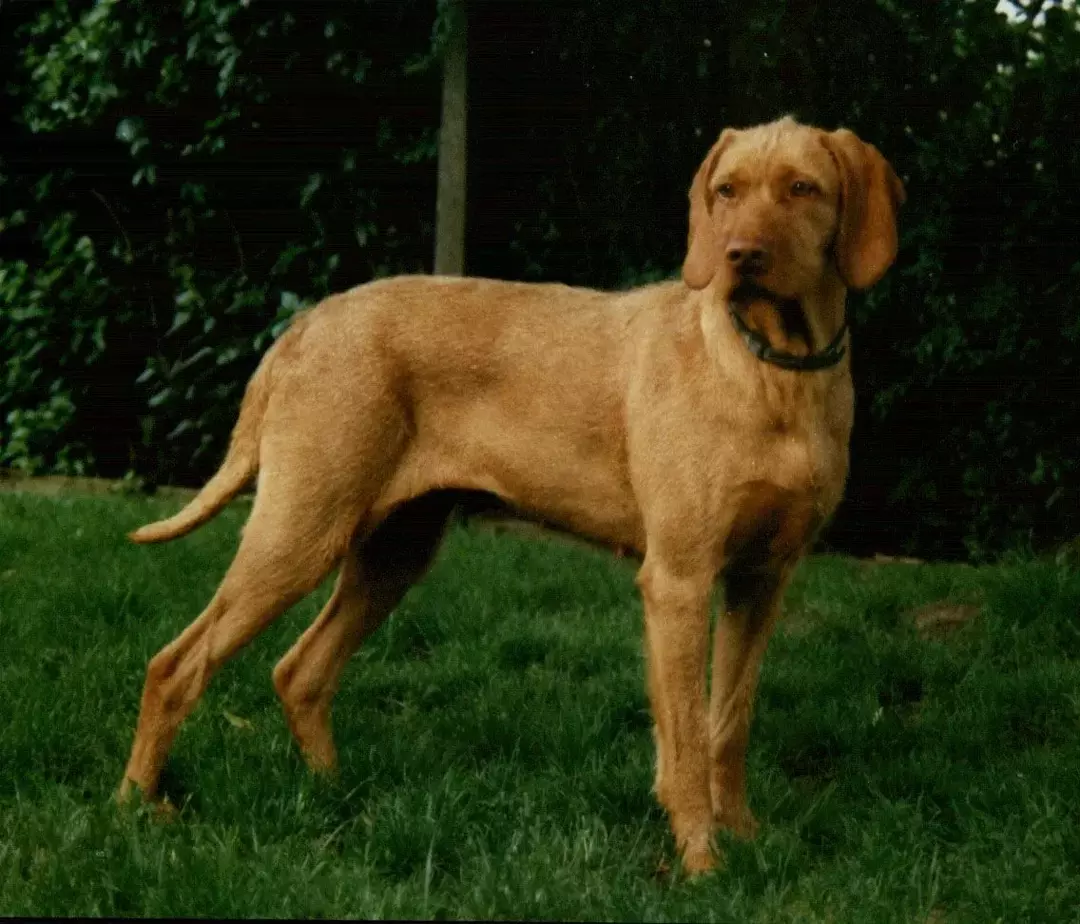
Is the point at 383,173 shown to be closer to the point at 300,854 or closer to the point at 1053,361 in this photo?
the point at 1053,361

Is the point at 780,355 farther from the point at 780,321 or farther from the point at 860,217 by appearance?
the point at 860,217

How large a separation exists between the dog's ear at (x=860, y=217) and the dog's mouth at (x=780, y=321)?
0.47 ft

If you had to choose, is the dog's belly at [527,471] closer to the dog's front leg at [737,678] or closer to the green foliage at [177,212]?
the dog's front leg at [737,678]

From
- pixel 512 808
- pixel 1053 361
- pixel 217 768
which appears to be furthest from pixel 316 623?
pixel 1053 361

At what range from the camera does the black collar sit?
3.81m

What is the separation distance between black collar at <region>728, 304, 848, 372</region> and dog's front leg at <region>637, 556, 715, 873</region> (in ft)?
1.72

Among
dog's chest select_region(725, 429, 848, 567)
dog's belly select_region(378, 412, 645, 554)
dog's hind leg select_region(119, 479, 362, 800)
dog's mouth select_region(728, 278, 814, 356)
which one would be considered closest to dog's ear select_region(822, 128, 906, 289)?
dog's mouth select_region(728, 278, 814, 356)

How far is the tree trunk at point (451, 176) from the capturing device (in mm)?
6719

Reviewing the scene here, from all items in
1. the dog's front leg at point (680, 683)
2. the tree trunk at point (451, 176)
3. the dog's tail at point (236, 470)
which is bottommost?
the dog's front leg at point (680, 683)

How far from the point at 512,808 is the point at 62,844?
3.37ft

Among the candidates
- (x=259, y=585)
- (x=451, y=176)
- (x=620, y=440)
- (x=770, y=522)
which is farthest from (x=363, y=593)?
(x=451, y=176)

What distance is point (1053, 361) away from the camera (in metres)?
6.18

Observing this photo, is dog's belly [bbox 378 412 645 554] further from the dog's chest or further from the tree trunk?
the tree trunk

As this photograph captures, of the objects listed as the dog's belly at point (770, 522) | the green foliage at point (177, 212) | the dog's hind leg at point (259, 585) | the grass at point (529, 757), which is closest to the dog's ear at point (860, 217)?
the dog's belly at point (770, 522)
